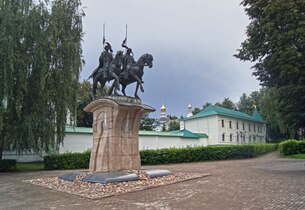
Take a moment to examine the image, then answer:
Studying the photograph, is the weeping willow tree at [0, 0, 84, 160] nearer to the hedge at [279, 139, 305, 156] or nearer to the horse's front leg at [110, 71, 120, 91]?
the horse's front leg at [110, 71, 120, 91]

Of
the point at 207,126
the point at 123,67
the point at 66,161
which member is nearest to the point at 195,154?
the point at 66,161

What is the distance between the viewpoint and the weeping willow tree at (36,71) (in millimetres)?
19250

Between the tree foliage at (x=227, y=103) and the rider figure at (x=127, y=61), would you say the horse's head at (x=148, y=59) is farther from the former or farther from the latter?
the tree foliage at (x=227, y=103)

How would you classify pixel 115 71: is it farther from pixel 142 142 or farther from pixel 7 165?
pixel 142 142

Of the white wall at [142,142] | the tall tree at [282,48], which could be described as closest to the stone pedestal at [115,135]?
the tall tree at [282,48]

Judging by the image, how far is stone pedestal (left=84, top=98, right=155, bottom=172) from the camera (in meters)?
13.3

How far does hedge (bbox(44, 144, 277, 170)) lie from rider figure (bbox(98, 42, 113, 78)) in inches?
421

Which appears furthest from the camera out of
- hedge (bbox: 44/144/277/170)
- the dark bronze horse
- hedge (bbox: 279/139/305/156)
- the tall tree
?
hedge (bbox: 279/139/305/156)

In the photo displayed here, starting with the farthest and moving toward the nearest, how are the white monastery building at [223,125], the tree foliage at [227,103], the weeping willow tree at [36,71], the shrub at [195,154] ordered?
the tree foliage at [227,103] < the white monastery building at [223,125] < the shrub at [195,154] < the weeping willow tree at [36,71]

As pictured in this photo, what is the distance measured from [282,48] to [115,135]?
27.0ft

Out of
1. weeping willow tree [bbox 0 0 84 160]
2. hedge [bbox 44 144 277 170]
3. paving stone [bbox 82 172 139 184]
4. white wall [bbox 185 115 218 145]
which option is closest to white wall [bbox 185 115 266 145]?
white wall [bbox 185 115 218 145]

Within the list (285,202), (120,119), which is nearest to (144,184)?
(120,119)

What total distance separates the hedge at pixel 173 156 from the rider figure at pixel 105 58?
10.7m

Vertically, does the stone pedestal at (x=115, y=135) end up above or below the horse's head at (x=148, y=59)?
below
